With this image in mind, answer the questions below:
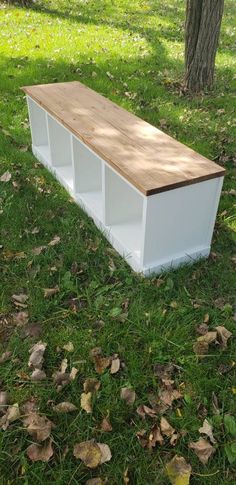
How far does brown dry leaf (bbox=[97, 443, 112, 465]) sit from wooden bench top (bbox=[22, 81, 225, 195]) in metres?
1.38

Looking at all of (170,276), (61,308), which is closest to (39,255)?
(61,308)

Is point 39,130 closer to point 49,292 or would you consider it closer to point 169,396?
point 49,292

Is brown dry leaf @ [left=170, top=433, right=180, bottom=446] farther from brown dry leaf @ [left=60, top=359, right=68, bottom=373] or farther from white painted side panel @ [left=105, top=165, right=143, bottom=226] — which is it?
white painted side panel @ [left=105, top=165, right=143, bottom=226]

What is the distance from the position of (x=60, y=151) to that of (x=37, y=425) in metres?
2.90

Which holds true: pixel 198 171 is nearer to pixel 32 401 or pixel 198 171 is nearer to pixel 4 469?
pixel 32 401

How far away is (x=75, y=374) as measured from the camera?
7.86ft

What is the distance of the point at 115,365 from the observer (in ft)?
8.00

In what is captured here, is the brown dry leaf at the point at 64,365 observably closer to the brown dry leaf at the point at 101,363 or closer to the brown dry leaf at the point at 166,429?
the brown dry leaf at the point at 101,363

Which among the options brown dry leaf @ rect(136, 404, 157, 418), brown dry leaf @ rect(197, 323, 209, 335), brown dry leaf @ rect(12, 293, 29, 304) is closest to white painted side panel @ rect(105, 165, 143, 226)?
brown dry leaf @ rect(12, 293, 29, 304)

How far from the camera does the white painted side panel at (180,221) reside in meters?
2.77

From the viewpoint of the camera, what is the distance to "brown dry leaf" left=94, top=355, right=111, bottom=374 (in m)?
2.42

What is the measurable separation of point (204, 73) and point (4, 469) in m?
5.54

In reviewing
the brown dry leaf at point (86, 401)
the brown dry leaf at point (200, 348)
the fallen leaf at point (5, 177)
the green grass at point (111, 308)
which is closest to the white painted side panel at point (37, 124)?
the green grass at point (111, 308)

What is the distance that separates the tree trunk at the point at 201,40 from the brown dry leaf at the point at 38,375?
4.95m
